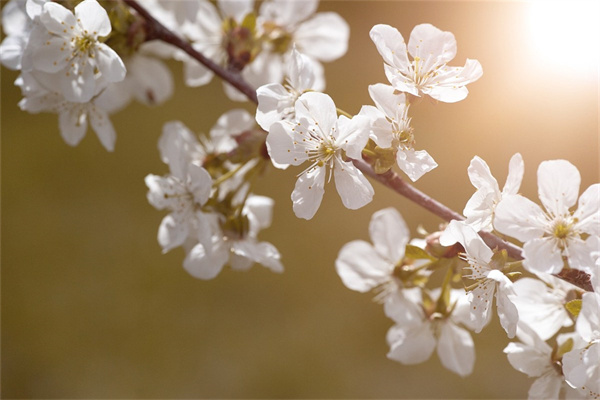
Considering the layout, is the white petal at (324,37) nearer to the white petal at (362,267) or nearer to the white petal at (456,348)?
the white petal at (362,267)

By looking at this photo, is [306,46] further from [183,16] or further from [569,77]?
[569,77]

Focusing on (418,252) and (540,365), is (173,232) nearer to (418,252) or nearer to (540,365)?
(418,252)

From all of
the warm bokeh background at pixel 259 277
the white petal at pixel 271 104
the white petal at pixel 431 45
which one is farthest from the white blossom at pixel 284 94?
the warm bokeh background at pixel 259 277

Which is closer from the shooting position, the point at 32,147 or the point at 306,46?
the point at 306,46

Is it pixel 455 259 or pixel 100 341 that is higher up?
pixel 100 341

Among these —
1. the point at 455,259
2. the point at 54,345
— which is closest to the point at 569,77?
the point at 455,259

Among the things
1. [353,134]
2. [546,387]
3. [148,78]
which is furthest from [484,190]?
[148,78]
